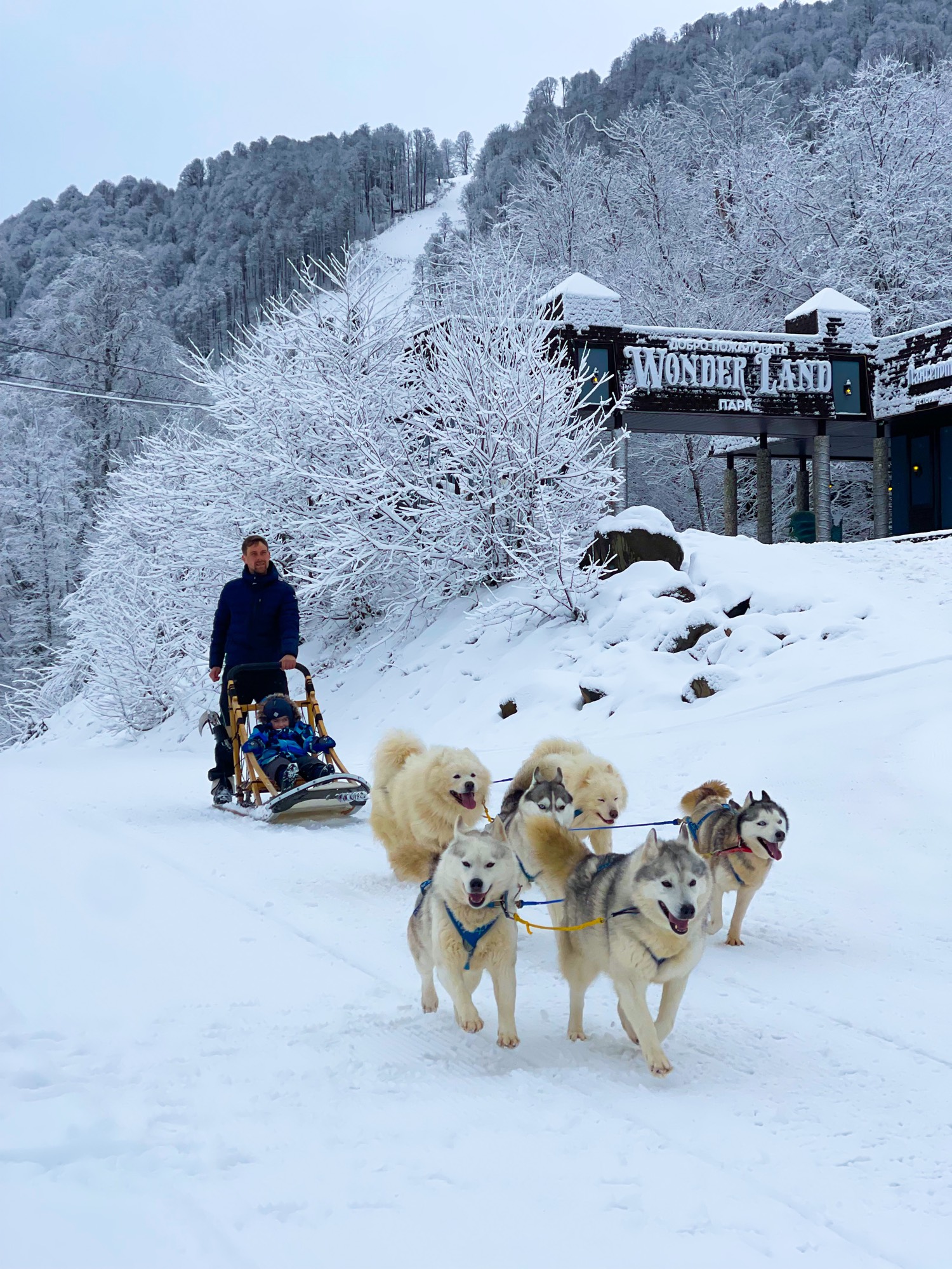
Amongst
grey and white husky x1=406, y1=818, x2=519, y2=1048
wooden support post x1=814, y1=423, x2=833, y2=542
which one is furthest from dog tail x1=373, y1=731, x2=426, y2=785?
wooden support post x1=814, y1=423, x2=833, y2=542

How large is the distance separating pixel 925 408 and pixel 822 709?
40.8ft

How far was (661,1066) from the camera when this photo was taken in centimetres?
328

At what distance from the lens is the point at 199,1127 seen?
110 inches

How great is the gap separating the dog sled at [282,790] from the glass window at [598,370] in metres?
9.90

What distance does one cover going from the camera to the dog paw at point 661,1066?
3.28m

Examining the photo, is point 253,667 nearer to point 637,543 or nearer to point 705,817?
point 705,817

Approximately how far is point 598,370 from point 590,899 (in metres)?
14.3

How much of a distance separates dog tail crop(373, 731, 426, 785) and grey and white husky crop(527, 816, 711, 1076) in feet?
7.23

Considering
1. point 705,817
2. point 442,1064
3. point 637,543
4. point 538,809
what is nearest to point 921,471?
point 637,543

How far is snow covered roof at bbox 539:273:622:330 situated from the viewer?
54.6 feet

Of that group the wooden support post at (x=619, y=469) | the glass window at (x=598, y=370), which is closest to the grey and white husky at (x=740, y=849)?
the wooden support post at (x=619, y=469)

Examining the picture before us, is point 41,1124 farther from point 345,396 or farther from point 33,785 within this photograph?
point 345,396

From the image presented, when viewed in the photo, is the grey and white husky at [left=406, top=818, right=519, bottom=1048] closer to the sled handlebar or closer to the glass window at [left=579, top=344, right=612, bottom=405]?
the sled handlebar

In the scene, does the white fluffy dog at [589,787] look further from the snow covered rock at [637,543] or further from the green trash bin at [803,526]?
the green trash bin at [803,526]
